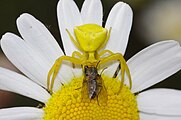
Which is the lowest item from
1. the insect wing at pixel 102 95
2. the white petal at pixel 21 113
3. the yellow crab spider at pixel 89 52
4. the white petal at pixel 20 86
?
the white petal at pixel 21 113

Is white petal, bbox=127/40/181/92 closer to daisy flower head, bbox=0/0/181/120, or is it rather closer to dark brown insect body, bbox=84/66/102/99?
daisy flower head, bbox=0/0/181/120

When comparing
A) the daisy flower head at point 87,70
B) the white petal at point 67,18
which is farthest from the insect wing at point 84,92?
the white petal at point 67,18

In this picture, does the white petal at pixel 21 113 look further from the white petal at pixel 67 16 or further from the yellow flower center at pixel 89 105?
the white petal at pixel 67 16

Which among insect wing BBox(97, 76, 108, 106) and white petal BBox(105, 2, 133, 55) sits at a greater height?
white petal BBox(105, 2, 133, 55)

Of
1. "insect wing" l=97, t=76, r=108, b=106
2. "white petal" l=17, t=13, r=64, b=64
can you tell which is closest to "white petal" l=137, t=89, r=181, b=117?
"insect wing" l=97, t=76, r=108, b=106

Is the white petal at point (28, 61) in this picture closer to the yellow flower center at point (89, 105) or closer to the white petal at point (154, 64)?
the yellow flower center at point (89, 105)

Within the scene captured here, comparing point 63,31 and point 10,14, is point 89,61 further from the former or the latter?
point 10,14

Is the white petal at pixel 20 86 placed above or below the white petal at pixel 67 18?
below

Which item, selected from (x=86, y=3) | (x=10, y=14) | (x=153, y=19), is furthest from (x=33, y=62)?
(x=153, y=19)
